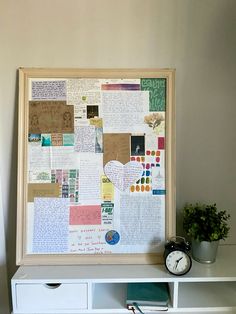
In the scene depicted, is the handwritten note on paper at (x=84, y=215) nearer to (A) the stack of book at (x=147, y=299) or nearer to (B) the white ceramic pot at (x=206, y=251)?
(A) the stack of book at (x=147, y=299)

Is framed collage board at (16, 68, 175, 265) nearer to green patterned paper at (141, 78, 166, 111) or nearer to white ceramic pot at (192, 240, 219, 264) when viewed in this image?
green patterned paper at (141, 78, 166, 111)

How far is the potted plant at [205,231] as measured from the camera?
1259 mm

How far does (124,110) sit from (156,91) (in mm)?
169

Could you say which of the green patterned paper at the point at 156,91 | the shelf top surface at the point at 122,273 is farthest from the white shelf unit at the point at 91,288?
the green patterned paper at the point at 156,91

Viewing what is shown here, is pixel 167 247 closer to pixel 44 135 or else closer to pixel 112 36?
pixel 44 135

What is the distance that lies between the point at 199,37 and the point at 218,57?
0.13 metres

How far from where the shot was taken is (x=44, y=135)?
1325 mm

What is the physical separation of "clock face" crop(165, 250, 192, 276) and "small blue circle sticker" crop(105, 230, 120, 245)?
247mm

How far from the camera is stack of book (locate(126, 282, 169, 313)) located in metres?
1.18

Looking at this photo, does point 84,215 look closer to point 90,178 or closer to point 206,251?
point 90,178

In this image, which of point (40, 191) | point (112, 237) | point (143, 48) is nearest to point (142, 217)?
point (112, 237)

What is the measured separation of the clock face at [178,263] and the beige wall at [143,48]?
0.43m

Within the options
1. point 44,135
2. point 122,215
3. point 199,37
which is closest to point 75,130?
point 44,135

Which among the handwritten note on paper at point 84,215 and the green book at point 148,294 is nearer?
the green book at point 148,294
